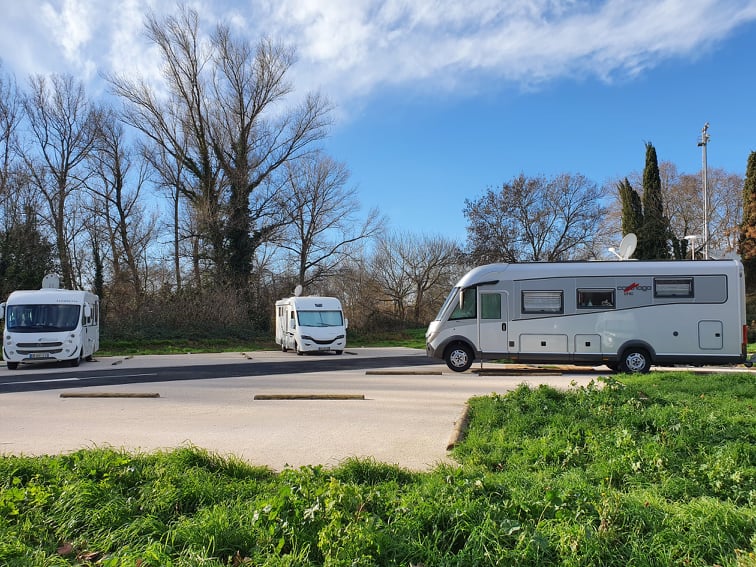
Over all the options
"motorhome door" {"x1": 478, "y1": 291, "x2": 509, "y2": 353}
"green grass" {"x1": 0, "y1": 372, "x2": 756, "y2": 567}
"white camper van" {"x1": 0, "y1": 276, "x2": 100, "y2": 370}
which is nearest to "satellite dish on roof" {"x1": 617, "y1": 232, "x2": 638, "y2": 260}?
"motorhome door" {"x1": 478, "y1": 291, "x2": 509, "y2": 353}

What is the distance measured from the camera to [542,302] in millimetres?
15438

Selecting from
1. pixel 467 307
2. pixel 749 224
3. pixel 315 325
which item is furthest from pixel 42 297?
pixel 749 224

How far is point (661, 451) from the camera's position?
194 inches

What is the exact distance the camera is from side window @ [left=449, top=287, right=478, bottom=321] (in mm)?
15711

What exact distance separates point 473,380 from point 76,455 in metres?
10.2

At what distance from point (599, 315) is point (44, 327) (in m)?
16.8

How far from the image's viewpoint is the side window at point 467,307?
15.7 meters

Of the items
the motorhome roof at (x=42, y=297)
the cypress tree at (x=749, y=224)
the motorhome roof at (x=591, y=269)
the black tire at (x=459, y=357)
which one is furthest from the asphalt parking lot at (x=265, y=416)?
the cypress tree at (x=749, y=224)

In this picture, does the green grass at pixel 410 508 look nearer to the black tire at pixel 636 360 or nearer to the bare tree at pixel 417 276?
the black tire at pixel 636 360

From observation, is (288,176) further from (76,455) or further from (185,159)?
(76,455)

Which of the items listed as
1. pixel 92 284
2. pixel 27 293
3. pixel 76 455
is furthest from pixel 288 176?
pixel 76 455

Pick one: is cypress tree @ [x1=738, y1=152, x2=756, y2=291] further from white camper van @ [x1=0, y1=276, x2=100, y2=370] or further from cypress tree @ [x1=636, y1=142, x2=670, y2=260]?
white camper van @ [x1=0, y1=276, x2=100, y2=370]

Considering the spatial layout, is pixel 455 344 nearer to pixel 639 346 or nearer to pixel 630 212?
pixel 639 346

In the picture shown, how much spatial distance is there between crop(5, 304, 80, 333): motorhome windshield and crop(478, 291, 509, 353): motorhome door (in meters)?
13.0
